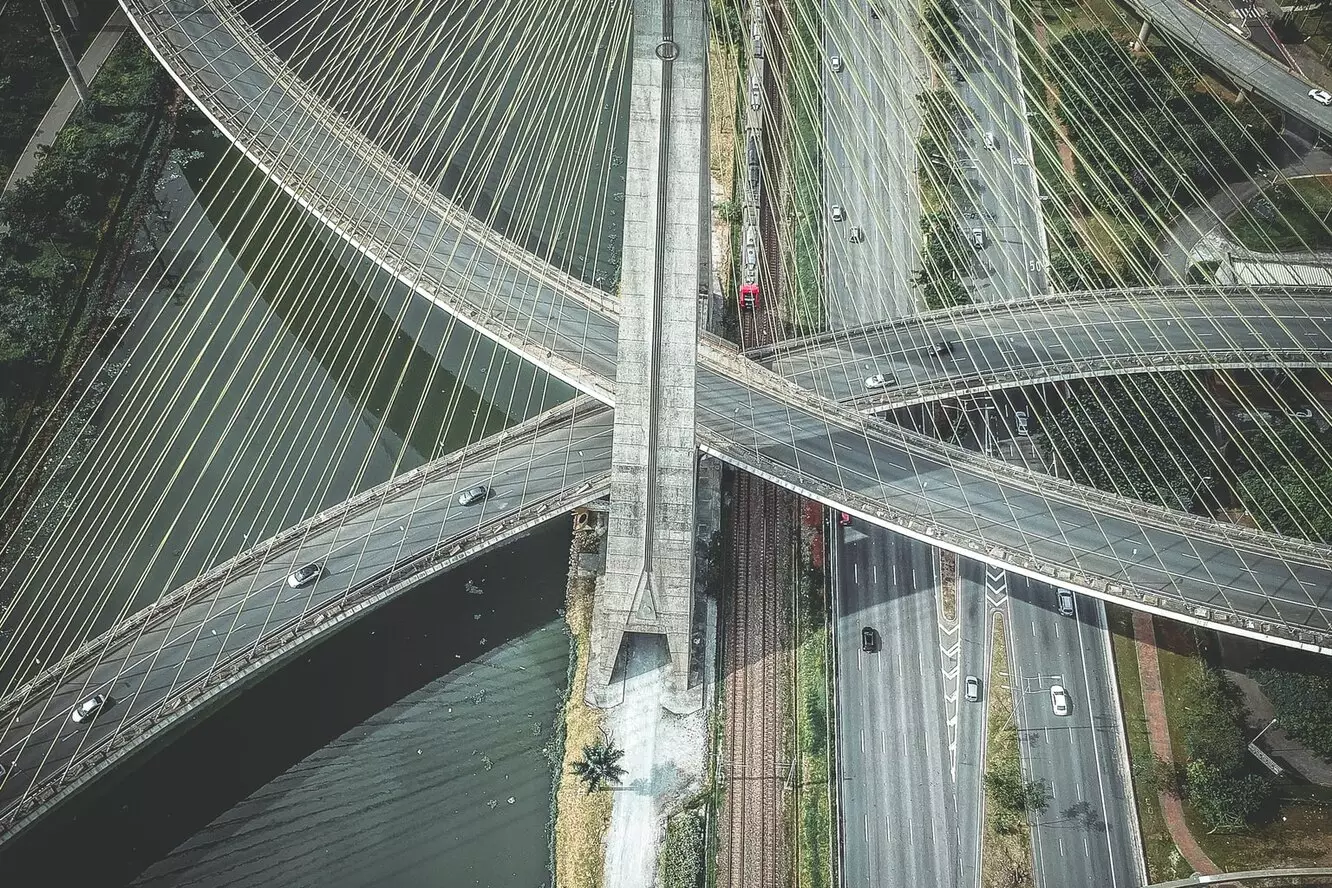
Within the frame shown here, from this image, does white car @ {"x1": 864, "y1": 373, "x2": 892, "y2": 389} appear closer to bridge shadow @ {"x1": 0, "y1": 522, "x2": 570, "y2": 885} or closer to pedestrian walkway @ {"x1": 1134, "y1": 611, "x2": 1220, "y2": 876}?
pedestrian walkway @ {"x1": 1134, "y1": 611, "x2": 1220, "y2": 876}

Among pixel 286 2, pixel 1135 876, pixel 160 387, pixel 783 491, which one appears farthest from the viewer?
pixel 286 2

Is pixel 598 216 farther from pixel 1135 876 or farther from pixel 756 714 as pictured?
pixel 1135 876

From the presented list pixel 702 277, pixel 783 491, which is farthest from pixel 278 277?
pixel 783 491

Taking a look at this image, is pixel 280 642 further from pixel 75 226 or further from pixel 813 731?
pixel 75 226

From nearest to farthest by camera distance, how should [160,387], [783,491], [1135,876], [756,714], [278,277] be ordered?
[1135,876]
[756,714]
[783,491]
[160,387]
[278,277]

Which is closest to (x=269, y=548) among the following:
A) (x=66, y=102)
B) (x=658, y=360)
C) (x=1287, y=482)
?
(x=658, y=360)
